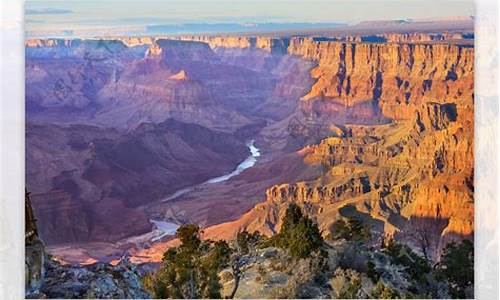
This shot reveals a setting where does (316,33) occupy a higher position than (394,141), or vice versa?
(316,33)

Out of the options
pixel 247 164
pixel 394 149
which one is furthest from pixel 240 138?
pixel 394 149

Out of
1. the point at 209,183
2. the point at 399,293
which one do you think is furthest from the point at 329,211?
the point at 399,293

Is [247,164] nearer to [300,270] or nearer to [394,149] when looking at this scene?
[394,149]

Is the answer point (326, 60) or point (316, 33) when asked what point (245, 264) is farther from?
point (326, 60)

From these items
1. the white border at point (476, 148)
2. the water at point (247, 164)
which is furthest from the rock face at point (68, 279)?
the water at point (247, 164)

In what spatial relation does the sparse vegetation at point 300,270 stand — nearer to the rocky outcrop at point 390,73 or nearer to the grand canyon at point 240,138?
the grand canyon at point 240,138
